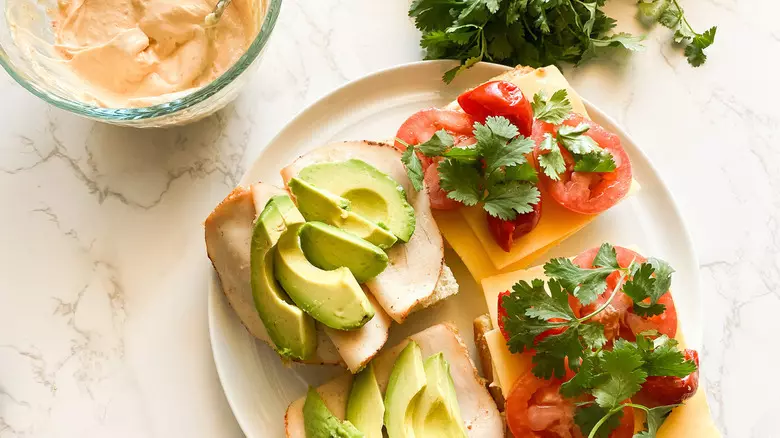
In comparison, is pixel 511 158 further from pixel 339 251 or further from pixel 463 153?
pixel 339 251

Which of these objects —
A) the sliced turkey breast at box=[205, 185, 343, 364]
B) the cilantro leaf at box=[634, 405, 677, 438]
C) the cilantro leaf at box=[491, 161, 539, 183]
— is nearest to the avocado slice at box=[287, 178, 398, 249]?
the sliced turkey breast at box=[205, 185, 343, 364]

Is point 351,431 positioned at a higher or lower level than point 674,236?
higher

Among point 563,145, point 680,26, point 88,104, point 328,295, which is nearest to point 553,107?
point 563,145

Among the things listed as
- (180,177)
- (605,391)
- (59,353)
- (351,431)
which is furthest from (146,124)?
(605,391)

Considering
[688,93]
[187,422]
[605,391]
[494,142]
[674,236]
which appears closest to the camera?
[605,391]

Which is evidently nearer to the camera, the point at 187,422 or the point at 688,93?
the point at 187,422

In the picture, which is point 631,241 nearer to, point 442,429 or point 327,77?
point 442,429

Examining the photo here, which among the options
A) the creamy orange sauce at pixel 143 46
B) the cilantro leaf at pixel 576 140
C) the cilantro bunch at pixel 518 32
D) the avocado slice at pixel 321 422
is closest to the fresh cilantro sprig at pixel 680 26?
the cilantro bunch at pixel 518 32
